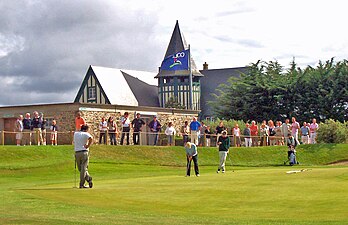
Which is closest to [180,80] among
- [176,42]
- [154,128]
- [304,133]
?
[176,42]

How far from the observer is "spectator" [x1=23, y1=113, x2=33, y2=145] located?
38.0 m

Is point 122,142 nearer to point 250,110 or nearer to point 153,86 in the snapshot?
point 250,110

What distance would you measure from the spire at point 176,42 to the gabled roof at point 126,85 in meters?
4.62

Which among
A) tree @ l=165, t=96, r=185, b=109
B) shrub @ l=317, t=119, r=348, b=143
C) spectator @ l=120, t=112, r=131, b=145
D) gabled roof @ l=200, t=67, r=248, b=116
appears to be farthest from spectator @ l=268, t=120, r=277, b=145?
gabled roof @ l=200, t=67, r=248, b=116

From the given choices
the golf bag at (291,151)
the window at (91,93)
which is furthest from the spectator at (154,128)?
the window at (91,93)

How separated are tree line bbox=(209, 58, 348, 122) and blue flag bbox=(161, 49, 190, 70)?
605 inches

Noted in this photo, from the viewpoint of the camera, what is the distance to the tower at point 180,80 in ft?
289

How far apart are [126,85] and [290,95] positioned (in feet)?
86.5

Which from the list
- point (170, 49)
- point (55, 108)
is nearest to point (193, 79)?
point (170, 49)

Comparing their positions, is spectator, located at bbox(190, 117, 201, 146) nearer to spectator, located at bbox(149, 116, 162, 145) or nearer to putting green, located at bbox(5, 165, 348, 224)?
spectator, located at bbox(149, 116, 162, 145)

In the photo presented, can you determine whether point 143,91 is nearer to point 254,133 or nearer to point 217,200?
point 254,133

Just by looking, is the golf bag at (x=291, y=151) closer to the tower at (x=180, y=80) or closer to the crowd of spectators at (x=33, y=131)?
the crowd of spectators at (x=33, y=131)

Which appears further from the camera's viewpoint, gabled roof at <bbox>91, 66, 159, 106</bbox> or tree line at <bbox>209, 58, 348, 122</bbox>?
gabled roof at <bbox>91, 66, 159, 106</bbox>

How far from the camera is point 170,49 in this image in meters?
94.4
